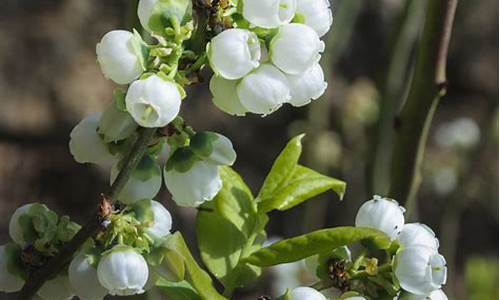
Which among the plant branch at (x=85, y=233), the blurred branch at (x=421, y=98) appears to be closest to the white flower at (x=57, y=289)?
the plant branch at (x=85, y=233)

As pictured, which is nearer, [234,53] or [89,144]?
[234,53]

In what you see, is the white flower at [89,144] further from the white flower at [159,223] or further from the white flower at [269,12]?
the white flower at [269,12]

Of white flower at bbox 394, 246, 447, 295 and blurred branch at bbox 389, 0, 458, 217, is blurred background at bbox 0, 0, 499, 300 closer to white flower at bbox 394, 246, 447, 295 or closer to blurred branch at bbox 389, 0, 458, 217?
blurred branch at bbox 389, 0, 458, 217

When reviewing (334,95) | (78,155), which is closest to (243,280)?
(78,155)

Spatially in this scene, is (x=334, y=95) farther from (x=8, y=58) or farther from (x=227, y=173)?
(x=227, y=173)

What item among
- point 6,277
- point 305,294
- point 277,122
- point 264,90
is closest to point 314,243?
point 305,294

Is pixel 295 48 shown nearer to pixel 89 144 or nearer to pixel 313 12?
pixel 313 12
